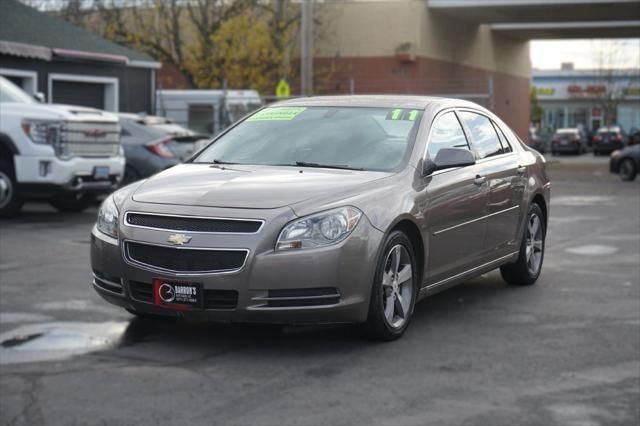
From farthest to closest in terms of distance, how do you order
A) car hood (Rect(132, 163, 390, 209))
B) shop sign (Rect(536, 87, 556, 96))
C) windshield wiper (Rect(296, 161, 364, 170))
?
shop sign (Rect(536, 87, 556, 96)), windshield wiper (Rect(296, 161, 364, 170)), car hood (Rect(132, 163, 390, 209))

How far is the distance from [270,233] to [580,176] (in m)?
25.6

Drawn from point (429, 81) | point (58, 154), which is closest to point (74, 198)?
point (58, 154)

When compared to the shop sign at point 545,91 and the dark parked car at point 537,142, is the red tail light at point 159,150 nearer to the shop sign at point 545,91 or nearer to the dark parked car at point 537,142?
the dark parked car at point 537,142

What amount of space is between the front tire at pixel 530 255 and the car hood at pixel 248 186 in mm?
2384

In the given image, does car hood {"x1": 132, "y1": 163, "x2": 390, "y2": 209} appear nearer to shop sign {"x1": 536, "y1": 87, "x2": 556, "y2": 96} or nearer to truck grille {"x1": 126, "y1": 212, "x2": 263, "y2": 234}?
truck grille {"x1": 126, "y1": 212, "x2": 263, "y2": 234}

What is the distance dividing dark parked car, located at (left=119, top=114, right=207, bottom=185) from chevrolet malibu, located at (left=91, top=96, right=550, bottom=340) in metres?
10.4

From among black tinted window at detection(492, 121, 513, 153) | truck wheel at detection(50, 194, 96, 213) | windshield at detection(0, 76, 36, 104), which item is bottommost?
truck wheel at detection(50, 194, 96, 213)

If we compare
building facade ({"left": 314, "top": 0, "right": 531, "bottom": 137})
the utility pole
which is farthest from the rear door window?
building facade ({"left": 314, "top": 0, "right": 531, "bottom": 137})

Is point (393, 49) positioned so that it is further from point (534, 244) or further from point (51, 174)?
point (534, 244)

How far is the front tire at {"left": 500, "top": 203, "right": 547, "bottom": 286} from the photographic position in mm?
9133

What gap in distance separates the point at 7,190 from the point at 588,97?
8151 cm

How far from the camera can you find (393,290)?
22.9 ft

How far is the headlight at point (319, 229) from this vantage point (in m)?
6.38

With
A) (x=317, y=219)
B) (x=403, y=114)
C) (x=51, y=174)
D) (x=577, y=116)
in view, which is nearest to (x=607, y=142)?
(x=577, y=116)
